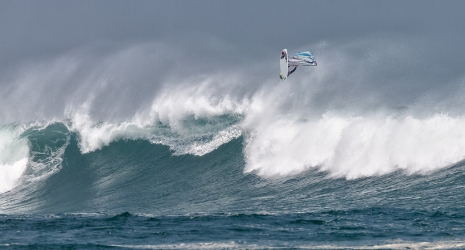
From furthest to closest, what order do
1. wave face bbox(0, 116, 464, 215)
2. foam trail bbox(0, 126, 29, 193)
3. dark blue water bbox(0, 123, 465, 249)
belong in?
foam trail bbox(0, 126, 29, 193) → wave face bbox(0, 116, 464, 215) → dark blue water bbox(0, 123, 465, 249)

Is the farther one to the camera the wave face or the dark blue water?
the wave face

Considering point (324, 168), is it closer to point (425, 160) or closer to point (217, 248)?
point (425, 160)

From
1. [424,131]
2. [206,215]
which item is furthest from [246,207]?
[424,131]

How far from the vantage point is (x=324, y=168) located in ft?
72.2

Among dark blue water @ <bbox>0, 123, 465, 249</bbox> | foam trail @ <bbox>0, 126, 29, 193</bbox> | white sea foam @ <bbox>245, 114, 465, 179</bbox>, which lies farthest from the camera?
foam trail @ <bbox>0, 126, 29, 193</bbox>

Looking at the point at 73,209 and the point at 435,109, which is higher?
the point at 435,109

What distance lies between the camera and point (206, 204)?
18922mm

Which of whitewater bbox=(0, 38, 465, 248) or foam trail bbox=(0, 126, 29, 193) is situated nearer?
whitewater bbox=(0, 38, 465, 248)

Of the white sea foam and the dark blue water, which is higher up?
the white sea foam

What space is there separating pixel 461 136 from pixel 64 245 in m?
13.6

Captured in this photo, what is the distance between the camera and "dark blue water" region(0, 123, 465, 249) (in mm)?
14484

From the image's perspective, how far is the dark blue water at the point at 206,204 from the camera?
14.5 metres

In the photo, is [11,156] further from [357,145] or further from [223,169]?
[357,145]

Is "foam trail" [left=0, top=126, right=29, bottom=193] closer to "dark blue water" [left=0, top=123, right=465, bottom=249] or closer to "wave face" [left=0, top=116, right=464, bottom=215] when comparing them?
"wave face" [left=0, top=116, right=464, bottom=215]
